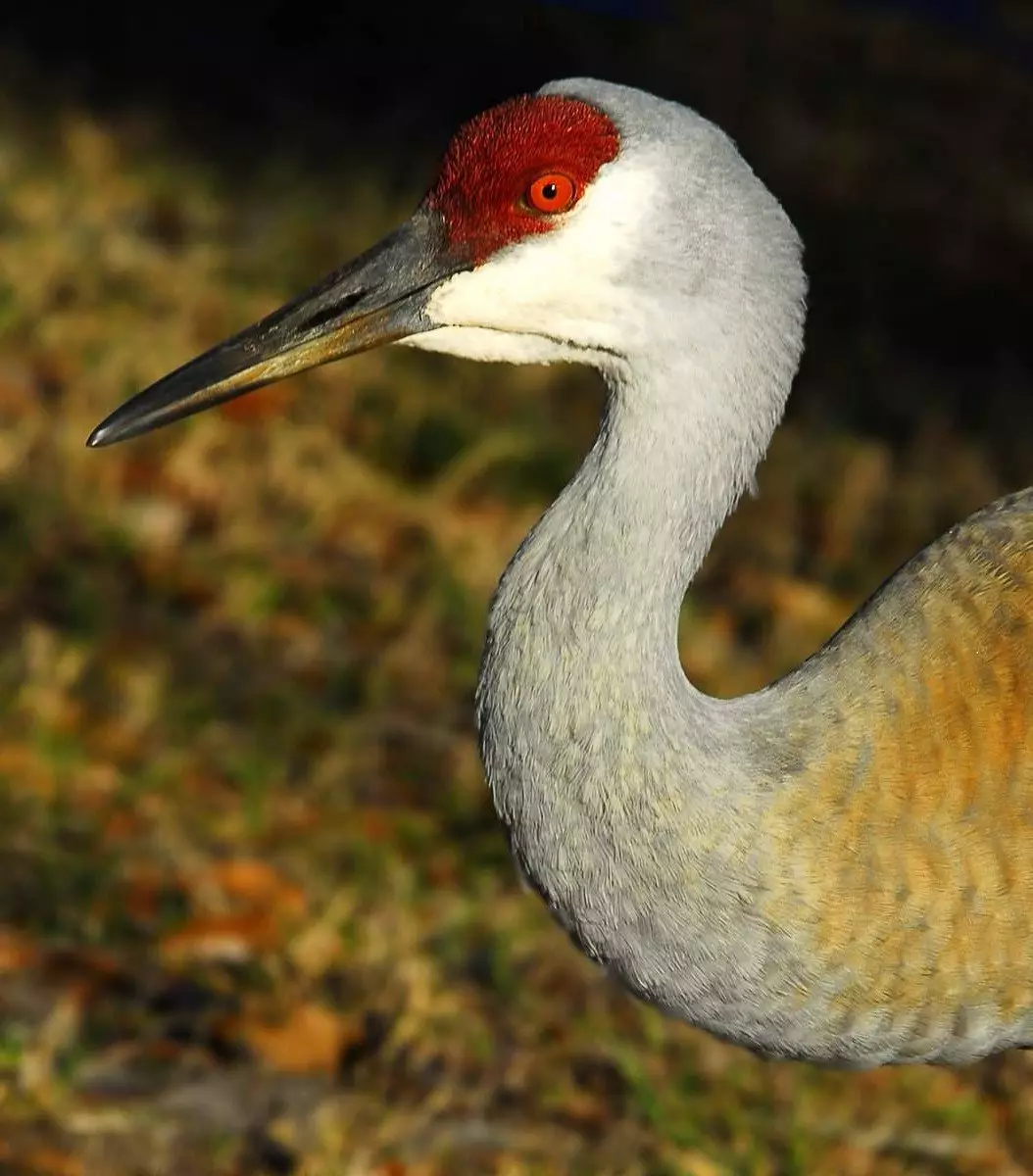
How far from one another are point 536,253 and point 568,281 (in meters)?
0.06

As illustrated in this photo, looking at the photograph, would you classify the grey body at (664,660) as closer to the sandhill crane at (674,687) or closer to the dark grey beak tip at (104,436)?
the sandhill crane at (674,687)

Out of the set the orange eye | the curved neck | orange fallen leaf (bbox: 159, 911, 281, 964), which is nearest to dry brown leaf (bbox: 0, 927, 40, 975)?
orange fallen leaf (bbox: 159, 911, 281, 964)

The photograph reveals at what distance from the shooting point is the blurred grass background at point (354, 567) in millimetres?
3742

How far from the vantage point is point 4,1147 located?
3.40 meters

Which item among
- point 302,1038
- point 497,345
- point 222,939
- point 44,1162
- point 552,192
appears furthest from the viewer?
point 222,939

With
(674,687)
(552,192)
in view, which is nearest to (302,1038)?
(674,687)

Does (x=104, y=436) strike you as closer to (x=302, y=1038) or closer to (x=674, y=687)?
(x=674, y=687)

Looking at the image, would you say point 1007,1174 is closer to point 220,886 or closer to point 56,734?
point 220,886

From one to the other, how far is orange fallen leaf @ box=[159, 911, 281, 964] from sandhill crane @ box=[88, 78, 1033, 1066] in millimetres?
1319

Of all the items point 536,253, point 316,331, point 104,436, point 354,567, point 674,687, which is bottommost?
point 674,687

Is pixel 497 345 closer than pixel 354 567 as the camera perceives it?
Yes

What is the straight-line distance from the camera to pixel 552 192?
2.65 m

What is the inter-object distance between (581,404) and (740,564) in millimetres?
822

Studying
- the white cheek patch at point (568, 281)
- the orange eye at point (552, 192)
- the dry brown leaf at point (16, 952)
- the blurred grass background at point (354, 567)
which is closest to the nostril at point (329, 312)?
the white cheek patch at point (568, 281)
